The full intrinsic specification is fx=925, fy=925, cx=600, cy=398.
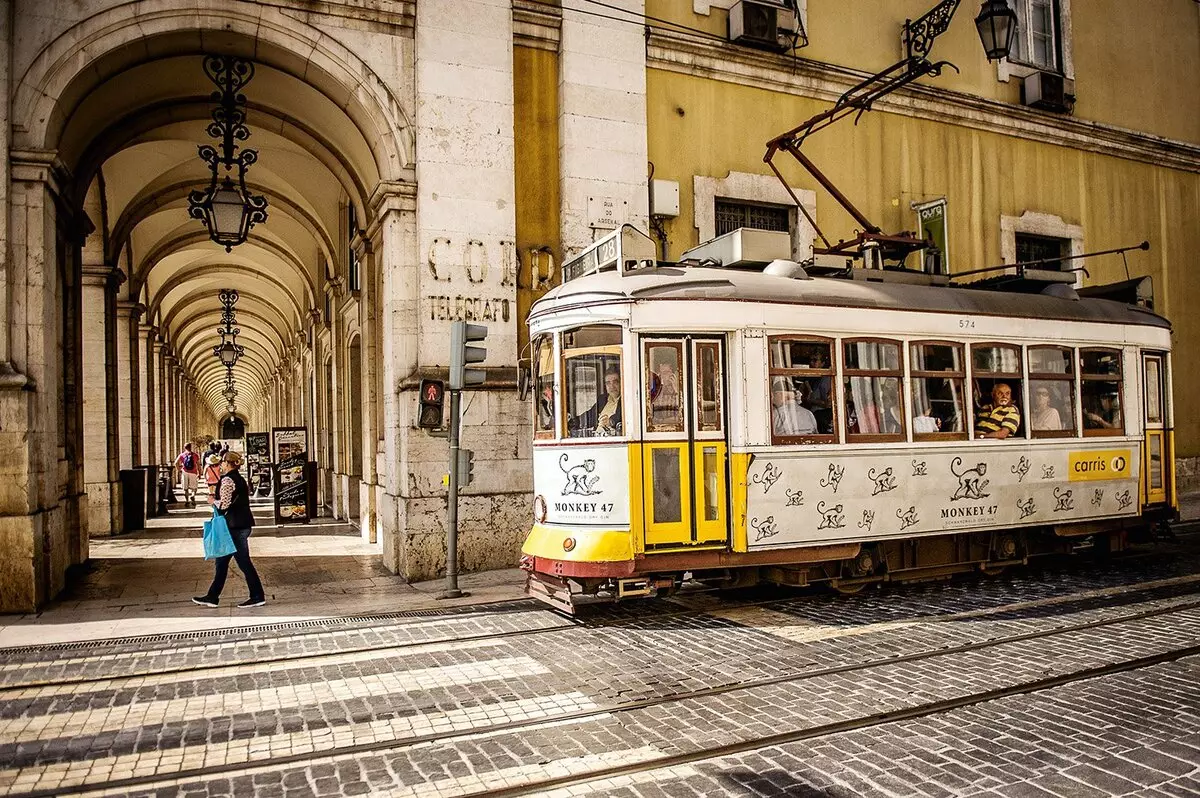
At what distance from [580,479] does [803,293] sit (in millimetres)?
2858

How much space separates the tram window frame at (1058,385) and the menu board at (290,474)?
14581 millimetres

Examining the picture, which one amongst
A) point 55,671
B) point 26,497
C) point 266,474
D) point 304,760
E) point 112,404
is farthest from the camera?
point 266,474

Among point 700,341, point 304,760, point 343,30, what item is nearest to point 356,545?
point 343,30

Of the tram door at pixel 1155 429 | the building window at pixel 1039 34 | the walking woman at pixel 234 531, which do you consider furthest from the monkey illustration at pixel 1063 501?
the building window at pixel 1039 34

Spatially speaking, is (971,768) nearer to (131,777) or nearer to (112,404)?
(131,777)

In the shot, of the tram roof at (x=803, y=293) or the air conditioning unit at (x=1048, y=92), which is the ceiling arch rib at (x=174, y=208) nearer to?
the tram roof at (x=803, y=293)

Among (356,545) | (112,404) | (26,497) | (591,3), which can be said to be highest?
(591,3)

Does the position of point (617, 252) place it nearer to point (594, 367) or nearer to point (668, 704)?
point (594, 367)

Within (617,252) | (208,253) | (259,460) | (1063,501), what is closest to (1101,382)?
(1063,501)

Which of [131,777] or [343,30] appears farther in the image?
[343,30]

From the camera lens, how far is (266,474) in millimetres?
25922

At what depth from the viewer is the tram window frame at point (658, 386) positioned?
8375 mm

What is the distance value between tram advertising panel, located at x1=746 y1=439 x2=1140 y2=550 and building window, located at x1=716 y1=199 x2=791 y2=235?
5.50 m

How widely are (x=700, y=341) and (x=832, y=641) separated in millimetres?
2882
